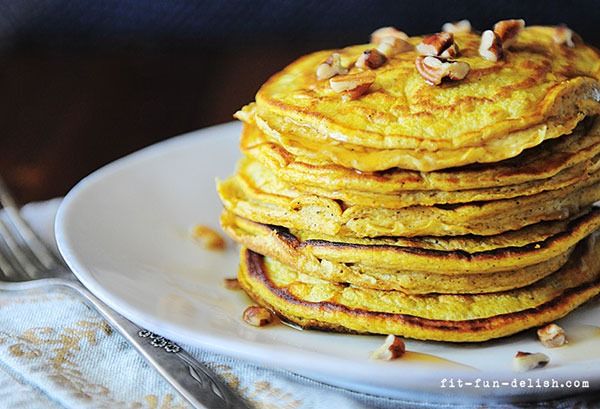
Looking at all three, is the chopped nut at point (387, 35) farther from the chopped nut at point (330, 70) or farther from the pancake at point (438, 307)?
the pancake at point (438, 307)

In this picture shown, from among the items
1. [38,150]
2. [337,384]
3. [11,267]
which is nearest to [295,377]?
[337,384]

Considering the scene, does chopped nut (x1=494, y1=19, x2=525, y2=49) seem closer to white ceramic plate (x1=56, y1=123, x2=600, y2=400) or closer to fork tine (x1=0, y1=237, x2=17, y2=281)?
white ceramic plate (x1=56, y1=123, x2=600, y2=400)

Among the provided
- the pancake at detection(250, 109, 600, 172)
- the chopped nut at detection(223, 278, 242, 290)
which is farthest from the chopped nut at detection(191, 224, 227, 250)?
the pancake at detection(250, 109, 600, 172)

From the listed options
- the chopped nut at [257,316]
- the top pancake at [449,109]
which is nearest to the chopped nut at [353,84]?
the top pancake at [449,109]

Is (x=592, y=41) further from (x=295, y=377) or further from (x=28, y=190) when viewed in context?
(x=295, y=377)

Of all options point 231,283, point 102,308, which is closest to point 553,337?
point 231,283

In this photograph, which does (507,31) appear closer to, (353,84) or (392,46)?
(392,46)
